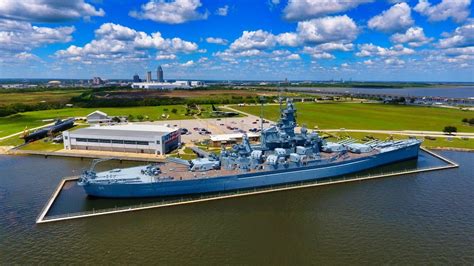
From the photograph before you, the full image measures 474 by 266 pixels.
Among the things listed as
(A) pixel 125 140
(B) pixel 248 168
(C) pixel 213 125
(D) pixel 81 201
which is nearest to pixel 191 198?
(B) pixel 248 168

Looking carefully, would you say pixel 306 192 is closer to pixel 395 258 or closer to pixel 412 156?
pixel 395 258

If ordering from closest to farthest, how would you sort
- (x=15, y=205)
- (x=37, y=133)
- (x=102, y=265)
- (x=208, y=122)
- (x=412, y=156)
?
(x=102, y=265), (x=15, y=205), (x=412, y=156), (x=37, y=133), (x=208, y=122)

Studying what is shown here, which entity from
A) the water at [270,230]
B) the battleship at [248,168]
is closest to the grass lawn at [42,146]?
the water at [270,230]

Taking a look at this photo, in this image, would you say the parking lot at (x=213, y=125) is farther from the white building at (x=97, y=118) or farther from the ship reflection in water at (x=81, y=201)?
the ship reflection in water at (x=81, y=201)

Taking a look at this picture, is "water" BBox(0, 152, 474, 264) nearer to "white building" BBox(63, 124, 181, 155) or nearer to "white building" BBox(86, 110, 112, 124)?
"white building" BBox(63, 124, 181, 155)

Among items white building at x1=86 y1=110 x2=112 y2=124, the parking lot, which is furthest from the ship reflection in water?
white building at x1=86 y1=110 x2=112 y2=124

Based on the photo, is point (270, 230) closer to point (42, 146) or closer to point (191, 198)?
point (191, 198)

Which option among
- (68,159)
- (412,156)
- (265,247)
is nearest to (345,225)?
(265,247)
